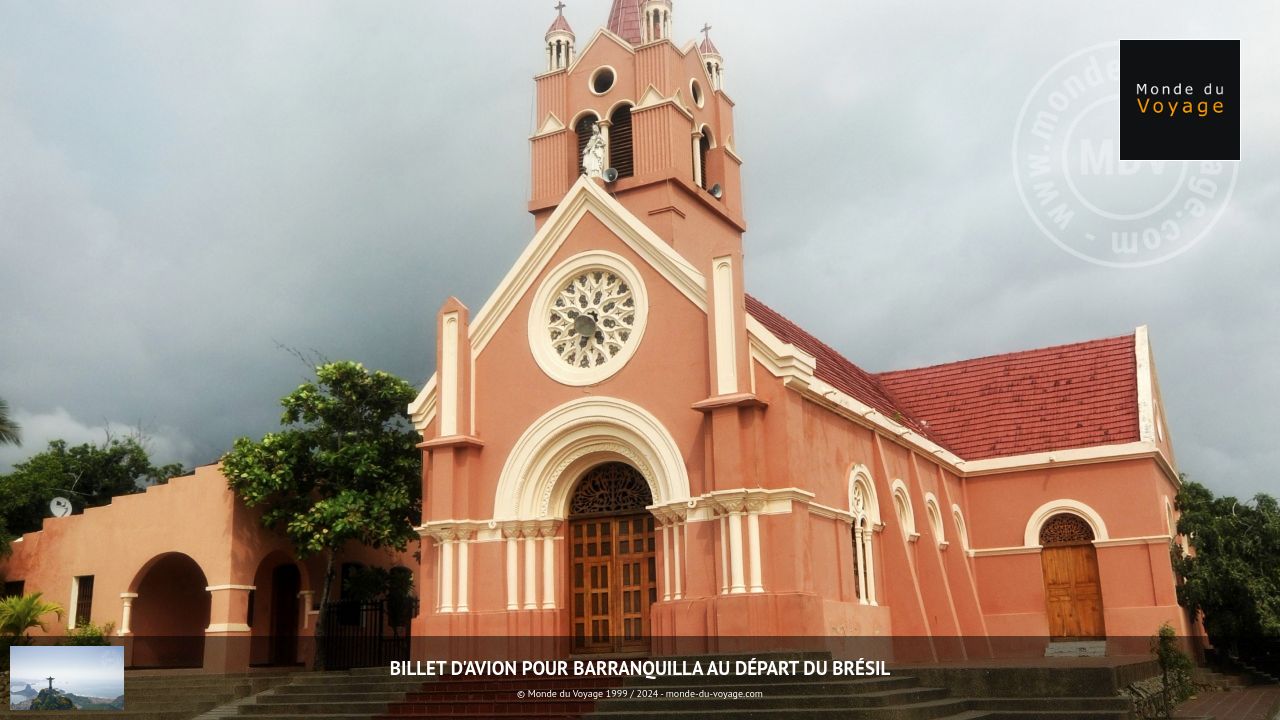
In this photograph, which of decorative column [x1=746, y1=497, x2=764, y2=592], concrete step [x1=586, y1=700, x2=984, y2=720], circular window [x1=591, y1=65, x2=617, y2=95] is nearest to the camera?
concrete step [x1=586, y1=700, x2=984, y2=720]

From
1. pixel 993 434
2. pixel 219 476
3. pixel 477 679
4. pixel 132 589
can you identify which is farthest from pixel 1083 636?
pixel 132 589

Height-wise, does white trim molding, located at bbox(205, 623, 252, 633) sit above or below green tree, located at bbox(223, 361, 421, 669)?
below

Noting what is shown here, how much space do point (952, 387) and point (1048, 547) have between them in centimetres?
515

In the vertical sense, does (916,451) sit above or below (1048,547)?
above

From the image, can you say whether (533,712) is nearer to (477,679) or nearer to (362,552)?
(477,679)

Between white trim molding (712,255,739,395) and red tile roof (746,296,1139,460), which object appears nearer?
white trim molding (712,255,739,395)

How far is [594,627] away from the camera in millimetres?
18531

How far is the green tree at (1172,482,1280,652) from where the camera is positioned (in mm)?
22625

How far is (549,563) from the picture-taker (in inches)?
737

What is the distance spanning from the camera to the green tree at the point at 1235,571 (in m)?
22.6

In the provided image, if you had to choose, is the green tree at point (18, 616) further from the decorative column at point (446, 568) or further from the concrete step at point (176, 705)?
the decorative column at point (446, 568)

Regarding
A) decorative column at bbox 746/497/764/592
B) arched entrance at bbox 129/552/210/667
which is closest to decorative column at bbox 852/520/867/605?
decorative column at bbox 746/497/764/592

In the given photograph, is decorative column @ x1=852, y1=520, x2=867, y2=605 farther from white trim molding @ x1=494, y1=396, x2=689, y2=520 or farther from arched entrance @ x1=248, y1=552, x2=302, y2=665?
arched entrance @ x1=248, y1=552, x2=302, y2=665

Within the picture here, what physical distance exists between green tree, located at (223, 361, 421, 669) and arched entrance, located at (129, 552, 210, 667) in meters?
3.40
